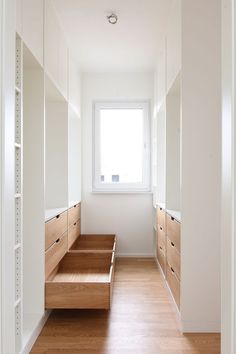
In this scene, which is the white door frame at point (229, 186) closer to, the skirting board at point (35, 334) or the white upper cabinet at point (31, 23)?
the white upper cabinet at point (31, 23)

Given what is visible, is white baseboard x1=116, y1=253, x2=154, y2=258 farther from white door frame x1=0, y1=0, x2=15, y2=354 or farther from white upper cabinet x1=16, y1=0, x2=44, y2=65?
white door frame x1=0, y1=0, x2=15, y2=354

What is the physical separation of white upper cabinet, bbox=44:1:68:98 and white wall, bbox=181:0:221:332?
1037 mm

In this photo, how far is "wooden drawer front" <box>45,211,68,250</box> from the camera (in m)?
2.93

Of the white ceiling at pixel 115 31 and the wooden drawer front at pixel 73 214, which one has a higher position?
the white ceiling at pixel 115 31

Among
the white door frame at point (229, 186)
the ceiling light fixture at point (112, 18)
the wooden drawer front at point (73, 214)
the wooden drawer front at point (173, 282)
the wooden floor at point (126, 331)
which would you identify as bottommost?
the wooden floor at point (126, 331)

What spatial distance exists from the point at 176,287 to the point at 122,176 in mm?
2506

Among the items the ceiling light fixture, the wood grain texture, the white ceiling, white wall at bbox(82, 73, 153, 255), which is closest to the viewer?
the wood grain texture

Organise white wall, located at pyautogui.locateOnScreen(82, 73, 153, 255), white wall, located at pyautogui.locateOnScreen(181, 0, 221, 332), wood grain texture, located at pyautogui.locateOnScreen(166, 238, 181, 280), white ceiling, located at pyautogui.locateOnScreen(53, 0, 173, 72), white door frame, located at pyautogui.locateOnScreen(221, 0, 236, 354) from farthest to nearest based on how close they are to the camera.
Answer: white wall, located at pyautogui.locateOnScreen(82, 73, 153, 255), white ceiling, located at pyautogui.locateOnScreen(53, 0, 173, 72), wood grain texture, located at pyautogui.locateOnScreen(166, 238, 181, 280), white wall, located at pyautogui.locateOnScreen(181, 0, 221, 332), white door frame, located at pyautogui.locateOnScreen(221, 0, 236, 354)

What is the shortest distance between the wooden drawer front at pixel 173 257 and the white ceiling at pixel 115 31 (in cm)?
199

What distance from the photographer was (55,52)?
10.8 ft

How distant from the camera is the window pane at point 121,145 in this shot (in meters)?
5.27

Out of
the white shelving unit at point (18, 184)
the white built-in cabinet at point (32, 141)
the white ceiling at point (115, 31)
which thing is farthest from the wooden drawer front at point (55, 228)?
the white ceiling at point (115, 31)

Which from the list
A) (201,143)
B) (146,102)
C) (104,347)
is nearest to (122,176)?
(146,102)

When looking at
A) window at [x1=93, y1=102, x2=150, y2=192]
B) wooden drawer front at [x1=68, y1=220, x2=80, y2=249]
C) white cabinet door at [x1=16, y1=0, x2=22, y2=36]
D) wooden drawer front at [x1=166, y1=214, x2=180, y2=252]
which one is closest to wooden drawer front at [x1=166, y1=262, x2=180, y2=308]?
wooden drawer front at [x1=166, y1=214, x2=180, y2=252]
